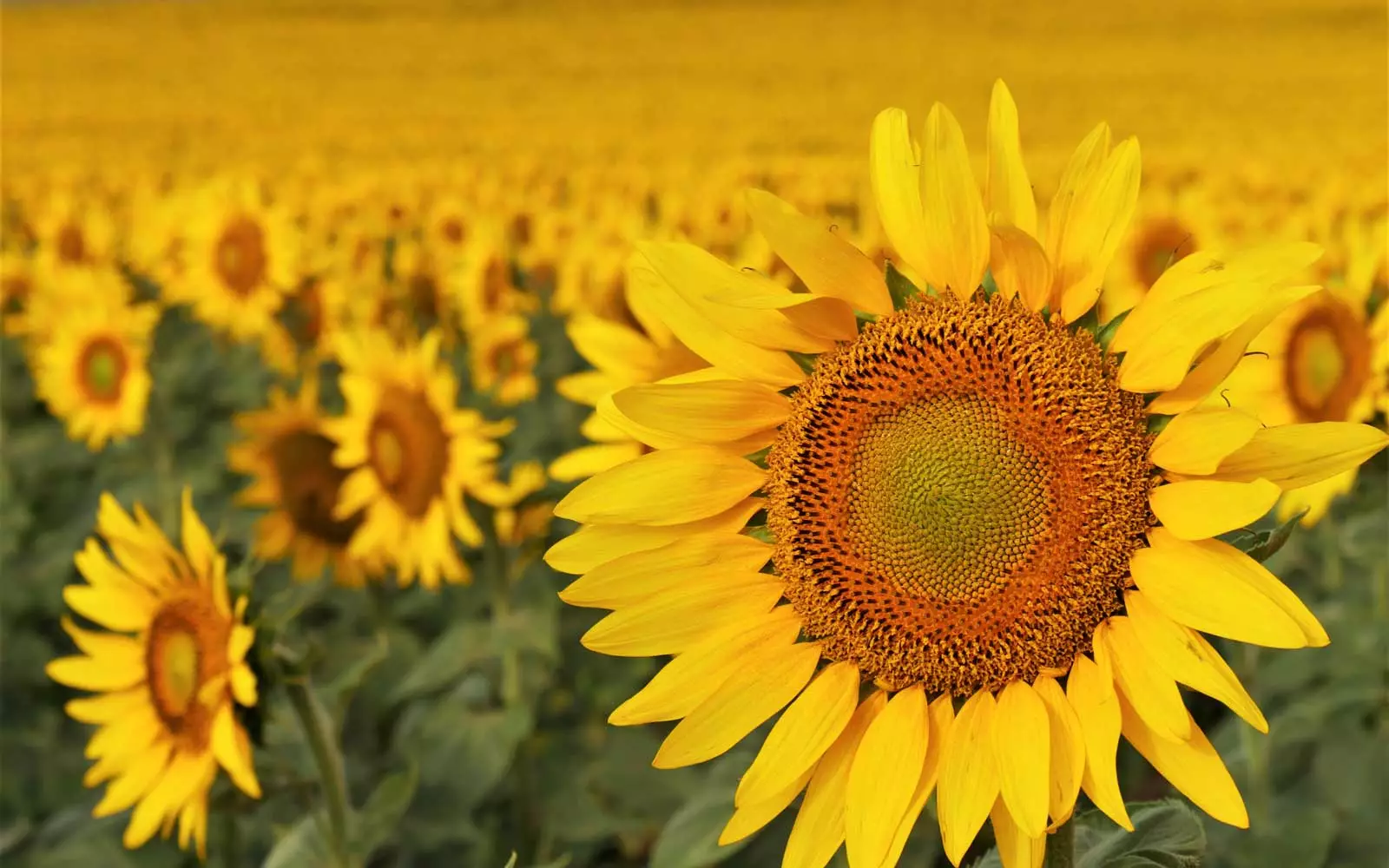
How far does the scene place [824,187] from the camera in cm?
980

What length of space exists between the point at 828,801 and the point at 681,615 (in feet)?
0.84

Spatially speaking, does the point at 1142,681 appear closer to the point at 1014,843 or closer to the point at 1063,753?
the point at 1063,753

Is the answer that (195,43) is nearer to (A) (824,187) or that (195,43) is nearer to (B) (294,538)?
(A) (824,187)

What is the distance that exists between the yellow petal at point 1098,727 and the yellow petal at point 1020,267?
1.26 feet

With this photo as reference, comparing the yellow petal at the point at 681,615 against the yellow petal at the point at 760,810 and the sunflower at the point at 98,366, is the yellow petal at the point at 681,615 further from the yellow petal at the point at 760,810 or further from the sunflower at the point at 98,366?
the sunflower at the point at 98,366

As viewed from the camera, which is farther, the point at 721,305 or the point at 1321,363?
the point at 1321,363

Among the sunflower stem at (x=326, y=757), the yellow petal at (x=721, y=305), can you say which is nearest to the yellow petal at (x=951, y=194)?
the yellow petal at (x=721, y=305)

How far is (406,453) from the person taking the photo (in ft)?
11.5

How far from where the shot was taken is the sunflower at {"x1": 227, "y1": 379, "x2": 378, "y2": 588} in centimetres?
385

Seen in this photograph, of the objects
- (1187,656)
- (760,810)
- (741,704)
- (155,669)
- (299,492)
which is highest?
(1187,656)

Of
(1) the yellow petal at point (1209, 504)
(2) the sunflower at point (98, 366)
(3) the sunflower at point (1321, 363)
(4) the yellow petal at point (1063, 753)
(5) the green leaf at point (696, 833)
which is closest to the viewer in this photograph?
(1) the yellow petal at point (1209, 504)

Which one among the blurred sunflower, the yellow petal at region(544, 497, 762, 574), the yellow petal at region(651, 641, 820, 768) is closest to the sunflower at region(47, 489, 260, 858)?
the yellow petal at region(544, 497, 762, 574)

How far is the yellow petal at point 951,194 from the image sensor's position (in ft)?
4.40

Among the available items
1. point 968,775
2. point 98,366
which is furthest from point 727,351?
point 98,366
